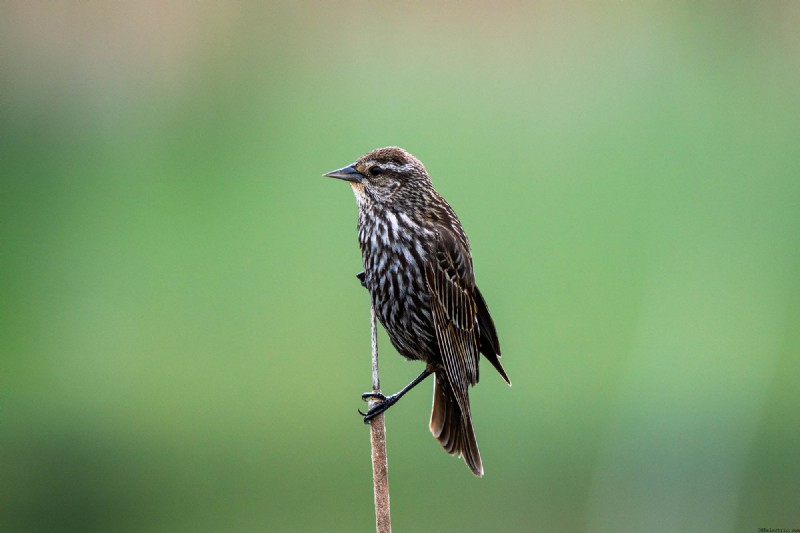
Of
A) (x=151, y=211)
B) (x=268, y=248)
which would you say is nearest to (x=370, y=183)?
(x=268, y=248)

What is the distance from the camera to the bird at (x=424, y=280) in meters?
3.86

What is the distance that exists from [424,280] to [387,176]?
44cm

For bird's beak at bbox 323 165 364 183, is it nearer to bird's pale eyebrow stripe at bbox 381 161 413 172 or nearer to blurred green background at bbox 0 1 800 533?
bird's pale eyebrow stripe at bbox 381 161 413 172

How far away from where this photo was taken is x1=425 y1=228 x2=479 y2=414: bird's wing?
150 inches

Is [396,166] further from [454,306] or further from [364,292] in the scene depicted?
[364,292]

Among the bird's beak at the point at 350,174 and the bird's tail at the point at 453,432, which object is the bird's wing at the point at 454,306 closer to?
the bird's tail at the point at 453,432

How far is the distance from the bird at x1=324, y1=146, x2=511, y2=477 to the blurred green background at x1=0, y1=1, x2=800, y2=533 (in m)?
3.05

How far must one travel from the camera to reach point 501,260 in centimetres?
916

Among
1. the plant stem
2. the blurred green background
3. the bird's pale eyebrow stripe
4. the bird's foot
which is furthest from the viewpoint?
the blurred green background

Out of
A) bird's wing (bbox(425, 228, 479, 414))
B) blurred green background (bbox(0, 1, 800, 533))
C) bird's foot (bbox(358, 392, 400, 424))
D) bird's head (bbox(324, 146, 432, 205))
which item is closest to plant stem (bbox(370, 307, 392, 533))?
bird's foot (bbox(358, 392, 400, 424))

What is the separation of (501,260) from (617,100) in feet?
8.95

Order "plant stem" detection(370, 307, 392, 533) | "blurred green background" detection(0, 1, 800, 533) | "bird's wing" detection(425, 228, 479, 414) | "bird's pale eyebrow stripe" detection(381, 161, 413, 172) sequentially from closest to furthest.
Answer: "plant stem" detection(370, 307, 392, 533) → "bird's wing" detection(425, 228, 479, 414) → "bird's pale eyebrow stripe" detection(381, 161, 413, 172) → "blurred green background" detection(0, 1, 800, 533)

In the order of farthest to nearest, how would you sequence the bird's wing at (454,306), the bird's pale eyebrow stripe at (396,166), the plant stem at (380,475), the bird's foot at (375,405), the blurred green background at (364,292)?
1. the blurred green background at (364,292)
2. the bird's pale eyebrow stripe at (396,166)
3. the bird's wing at (454,306)
4. the bird's foot at (375,405)
5. the plant stem at (380,475)

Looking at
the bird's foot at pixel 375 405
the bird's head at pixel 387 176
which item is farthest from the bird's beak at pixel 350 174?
the bird's foot at pixel 375 405
